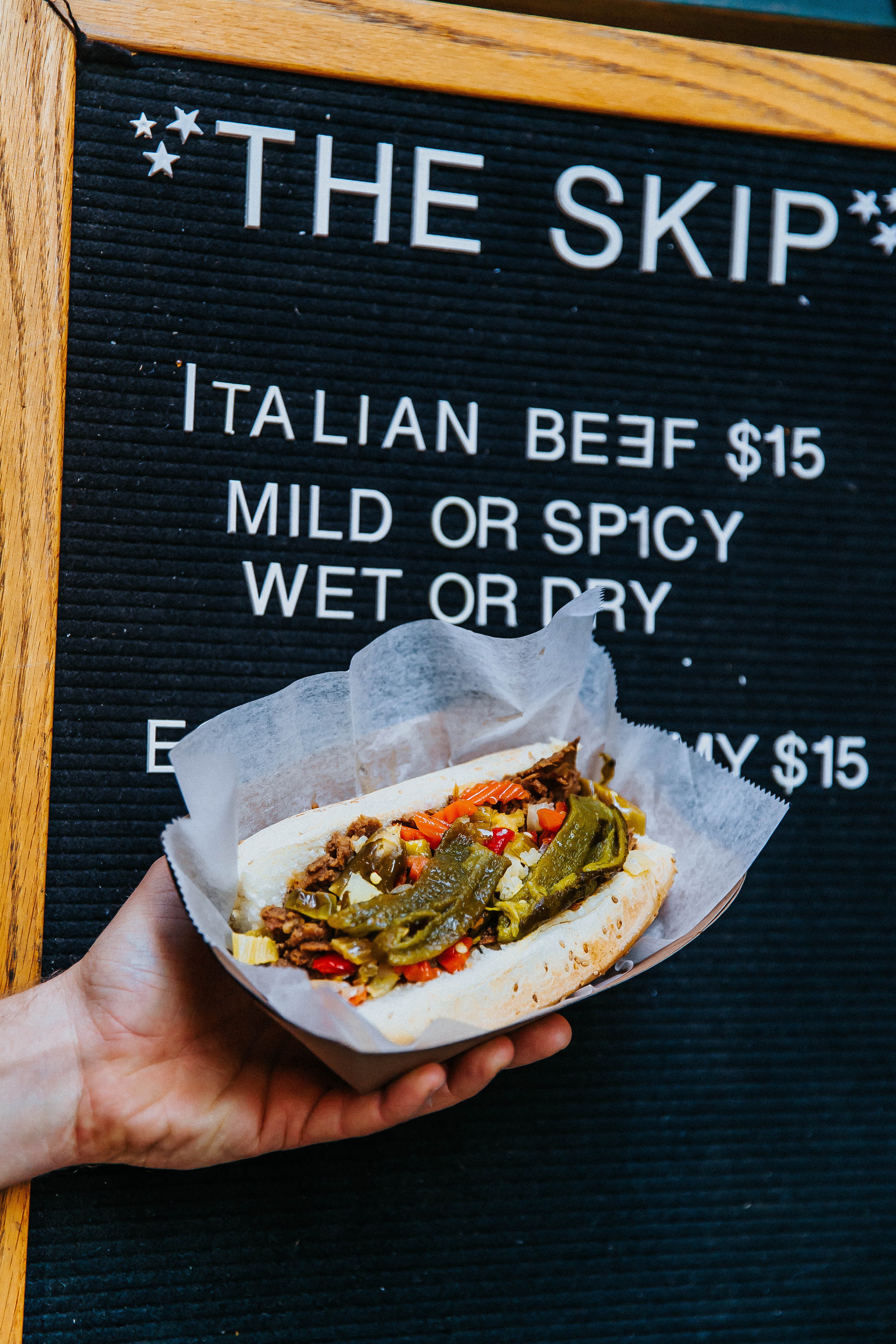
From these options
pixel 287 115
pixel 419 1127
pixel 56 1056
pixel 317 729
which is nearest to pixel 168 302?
pixel 287 115

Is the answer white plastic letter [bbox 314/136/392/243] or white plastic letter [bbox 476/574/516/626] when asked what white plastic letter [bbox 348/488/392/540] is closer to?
white plastic letter [bbox 476/574/516/626]

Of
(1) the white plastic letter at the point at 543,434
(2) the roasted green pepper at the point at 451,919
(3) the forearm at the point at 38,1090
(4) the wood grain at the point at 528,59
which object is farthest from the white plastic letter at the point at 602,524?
(3) the forearm at the point at 38,1090

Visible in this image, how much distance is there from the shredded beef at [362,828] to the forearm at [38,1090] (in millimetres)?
575

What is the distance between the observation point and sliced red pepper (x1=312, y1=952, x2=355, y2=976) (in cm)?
141

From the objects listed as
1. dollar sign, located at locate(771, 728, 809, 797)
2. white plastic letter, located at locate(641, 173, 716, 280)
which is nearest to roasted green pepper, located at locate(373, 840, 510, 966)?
dollar sign, located at locate(771, 728, 809, 797)

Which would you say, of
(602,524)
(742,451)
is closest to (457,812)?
(602,524)

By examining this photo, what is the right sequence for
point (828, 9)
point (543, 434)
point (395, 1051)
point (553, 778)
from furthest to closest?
point (828, 9)
point (543, 434)
point (553, 778)
point (395, 1051)

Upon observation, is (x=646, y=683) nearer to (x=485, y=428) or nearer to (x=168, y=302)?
(x=485, y=428)

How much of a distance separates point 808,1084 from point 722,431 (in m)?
1.47

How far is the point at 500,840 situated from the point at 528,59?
1626mm

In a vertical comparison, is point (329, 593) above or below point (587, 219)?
below

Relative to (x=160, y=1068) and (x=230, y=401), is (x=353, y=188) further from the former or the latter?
(x=160, y=1068)

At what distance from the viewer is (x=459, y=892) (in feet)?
4.81

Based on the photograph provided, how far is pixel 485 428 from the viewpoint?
190cm
